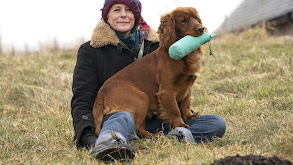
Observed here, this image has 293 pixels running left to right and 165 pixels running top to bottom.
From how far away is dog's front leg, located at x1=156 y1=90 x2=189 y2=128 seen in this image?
3.05 metres

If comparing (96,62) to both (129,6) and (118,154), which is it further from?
(118,154)

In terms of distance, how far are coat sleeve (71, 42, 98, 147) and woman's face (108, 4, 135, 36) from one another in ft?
1.21

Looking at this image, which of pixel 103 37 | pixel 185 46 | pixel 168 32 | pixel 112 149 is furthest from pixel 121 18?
pixel 112 149

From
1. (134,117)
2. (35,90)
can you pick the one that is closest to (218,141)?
(134,117)

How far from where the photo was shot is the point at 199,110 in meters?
4.53

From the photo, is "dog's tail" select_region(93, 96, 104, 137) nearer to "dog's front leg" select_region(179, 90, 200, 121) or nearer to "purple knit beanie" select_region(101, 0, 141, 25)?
"dog's front leg" select_region(179, 90, 200, 121)

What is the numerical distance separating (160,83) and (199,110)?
155 cm

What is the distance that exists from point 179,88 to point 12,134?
1984mm

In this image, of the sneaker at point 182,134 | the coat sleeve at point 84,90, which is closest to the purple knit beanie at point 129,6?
the coat sleeve at point 84,90

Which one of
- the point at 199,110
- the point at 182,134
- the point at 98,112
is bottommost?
the point at 199,110

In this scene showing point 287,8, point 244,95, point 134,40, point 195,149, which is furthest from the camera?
point 287,8

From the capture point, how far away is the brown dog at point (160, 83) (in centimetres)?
307

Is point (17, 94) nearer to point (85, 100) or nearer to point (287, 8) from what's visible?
point (85, 100)

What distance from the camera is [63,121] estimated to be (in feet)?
13.5
